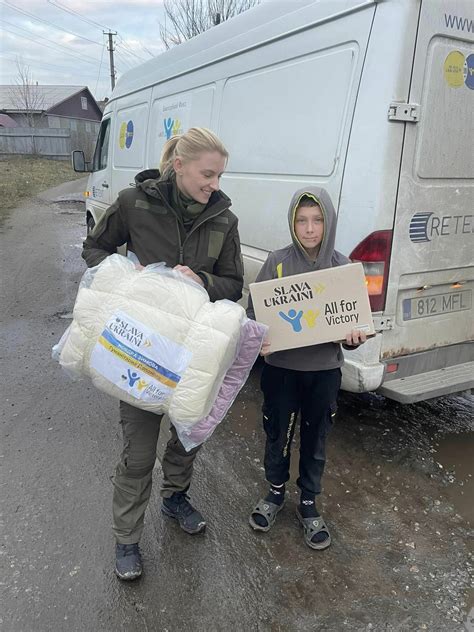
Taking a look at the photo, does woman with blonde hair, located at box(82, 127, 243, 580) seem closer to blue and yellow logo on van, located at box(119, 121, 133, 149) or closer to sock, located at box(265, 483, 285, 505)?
sock, located at box(265, 483, 285, 505)

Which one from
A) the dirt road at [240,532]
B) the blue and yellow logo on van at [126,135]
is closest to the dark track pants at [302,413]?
the dirt road at [240,532]

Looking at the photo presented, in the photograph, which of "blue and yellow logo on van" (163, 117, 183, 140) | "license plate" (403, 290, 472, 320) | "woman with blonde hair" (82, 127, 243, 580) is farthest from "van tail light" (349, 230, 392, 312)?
"blue and yellow logo on van" (163, 117, 183, 140)

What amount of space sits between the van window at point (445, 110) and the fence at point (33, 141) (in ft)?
110

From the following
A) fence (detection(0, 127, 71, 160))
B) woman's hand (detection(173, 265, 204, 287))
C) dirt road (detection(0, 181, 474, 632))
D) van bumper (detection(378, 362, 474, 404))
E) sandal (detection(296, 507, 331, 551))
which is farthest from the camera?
fence (detection(0, 127, 71, 160))

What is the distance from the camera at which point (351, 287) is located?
2.18 meters

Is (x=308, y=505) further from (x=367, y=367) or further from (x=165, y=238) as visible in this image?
(x=165, y=238)

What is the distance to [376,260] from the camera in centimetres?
286

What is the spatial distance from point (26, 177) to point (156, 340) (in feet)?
76.3

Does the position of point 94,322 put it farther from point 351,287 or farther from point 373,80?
point 373,80

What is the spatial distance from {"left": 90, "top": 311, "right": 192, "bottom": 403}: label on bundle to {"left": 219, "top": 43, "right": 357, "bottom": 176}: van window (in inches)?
68.5

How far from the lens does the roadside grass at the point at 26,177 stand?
1733 centimetres

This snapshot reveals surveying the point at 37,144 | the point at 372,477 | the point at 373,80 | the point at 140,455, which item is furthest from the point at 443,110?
the point at 37,144

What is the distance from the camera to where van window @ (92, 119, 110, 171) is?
7421 mm

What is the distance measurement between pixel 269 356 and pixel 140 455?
75 cm
